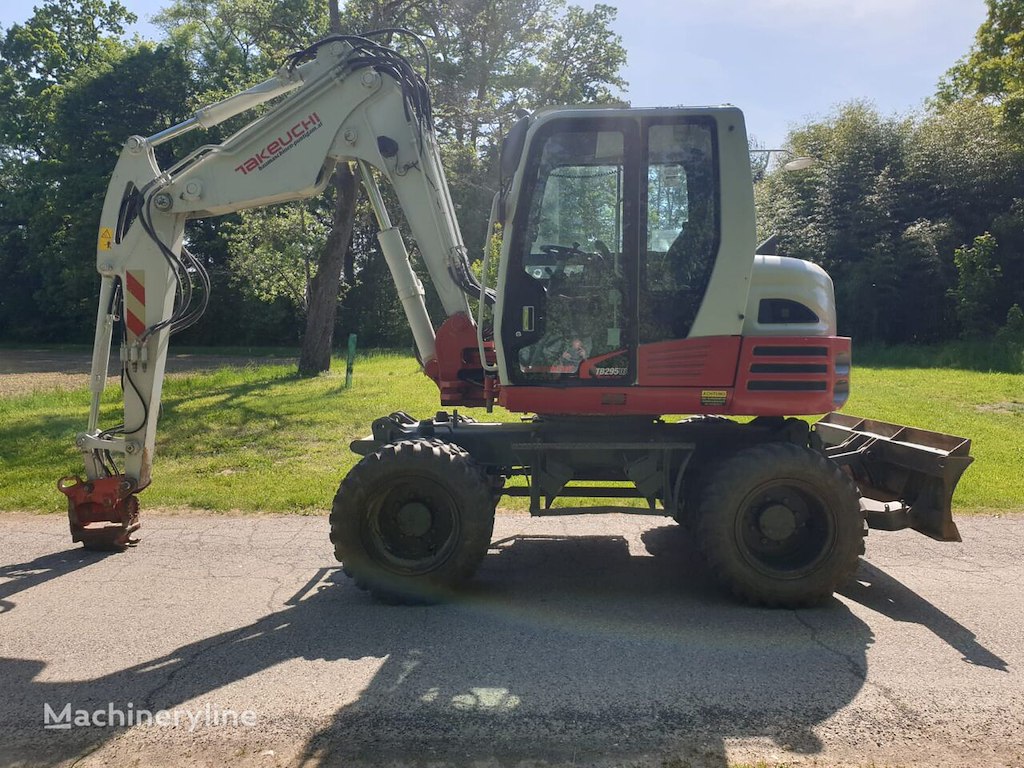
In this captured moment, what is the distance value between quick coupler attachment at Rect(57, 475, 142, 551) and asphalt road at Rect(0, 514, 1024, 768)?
0.55 ft

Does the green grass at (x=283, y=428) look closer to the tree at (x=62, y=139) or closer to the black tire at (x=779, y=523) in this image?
the black tire at (x=779, y=523)

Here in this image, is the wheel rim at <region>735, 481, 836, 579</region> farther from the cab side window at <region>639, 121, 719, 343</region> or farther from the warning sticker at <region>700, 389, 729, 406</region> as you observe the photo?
the cab side window at <region>639, 121, 719, 343</region>

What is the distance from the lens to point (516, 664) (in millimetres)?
4117

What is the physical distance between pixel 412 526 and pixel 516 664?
1.34m

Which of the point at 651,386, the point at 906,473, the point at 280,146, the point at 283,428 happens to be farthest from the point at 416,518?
the point at 283,428

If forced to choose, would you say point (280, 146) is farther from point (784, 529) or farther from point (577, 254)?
point (784, 529)

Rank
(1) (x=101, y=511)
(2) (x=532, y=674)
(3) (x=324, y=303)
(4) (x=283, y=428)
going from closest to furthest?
(2) (x=532, y=674) → (1) (x=101, y=511) → (4) (x=283, y=428) → (3) (x=324, y=303)

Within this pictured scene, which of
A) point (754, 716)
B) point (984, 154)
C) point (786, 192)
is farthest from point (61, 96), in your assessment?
point (754, 716)

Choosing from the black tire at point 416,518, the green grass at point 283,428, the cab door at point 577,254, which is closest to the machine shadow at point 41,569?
the green grass at point 283,428

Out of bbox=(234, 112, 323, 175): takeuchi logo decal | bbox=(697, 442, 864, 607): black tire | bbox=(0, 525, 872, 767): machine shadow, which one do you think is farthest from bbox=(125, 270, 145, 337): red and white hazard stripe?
bbox=(697, 442, 864, 607): black tire

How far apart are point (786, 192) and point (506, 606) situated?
24887mm

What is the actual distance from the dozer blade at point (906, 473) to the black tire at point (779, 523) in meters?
0.51

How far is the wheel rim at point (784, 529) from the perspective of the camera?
495 centimetres

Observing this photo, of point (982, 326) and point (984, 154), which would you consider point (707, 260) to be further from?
point (984, 154)
